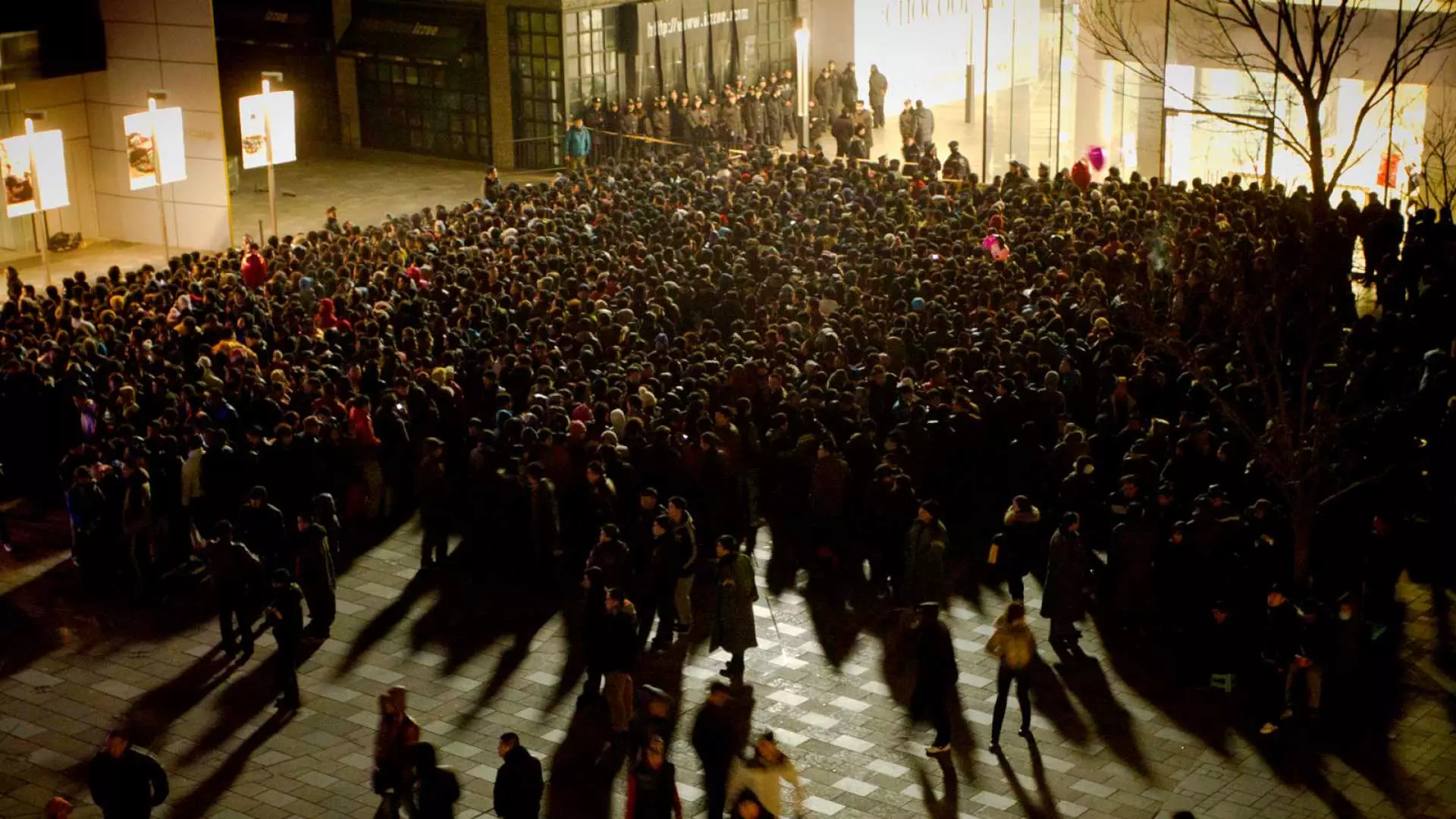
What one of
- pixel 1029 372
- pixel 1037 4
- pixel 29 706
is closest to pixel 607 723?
pixel 29 706

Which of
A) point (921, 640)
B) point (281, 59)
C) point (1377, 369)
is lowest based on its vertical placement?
point (921, 640)

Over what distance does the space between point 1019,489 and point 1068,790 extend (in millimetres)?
4630

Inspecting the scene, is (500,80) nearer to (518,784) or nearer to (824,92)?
(824,92)

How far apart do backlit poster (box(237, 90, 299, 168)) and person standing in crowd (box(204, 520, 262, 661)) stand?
15.5 meters

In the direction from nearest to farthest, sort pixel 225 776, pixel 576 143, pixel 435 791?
pixel 435 791, pixel 225 776, pixel 576 143

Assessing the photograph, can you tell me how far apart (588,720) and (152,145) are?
1927 centimetres

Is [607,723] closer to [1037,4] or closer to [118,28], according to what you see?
[118,28]

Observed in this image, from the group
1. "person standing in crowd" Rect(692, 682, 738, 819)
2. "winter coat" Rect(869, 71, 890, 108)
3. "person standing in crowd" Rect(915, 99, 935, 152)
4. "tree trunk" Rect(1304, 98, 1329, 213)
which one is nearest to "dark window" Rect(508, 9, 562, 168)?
"winter coat" Rect(869, 71, 890, 108)

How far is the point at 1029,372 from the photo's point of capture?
59.7 feet

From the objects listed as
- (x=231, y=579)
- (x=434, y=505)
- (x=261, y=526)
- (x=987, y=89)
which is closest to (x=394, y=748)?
(x=231, y=579)

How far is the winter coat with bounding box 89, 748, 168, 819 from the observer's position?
11.0 metres

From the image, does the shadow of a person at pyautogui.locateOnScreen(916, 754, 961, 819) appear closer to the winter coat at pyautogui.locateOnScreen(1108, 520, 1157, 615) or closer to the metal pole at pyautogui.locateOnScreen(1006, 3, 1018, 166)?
the winter coat at pyautogui.locateOnScreen(1108, 520, 1157, 615)

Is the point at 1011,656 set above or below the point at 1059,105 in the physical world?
below

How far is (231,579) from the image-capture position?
14.8 m
